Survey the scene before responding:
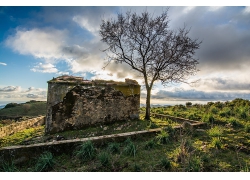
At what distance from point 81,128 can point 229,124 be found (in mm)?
8282

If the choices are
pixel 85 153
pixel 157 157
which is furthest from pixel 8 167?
pixel 157 157

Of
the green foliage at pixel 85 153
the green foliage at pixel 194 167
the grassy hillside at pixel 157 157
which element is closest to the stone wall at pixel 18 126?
the grassy hillside at pixel 157 157

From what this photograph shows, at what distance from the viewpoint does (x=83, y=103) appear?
1037 centimetres

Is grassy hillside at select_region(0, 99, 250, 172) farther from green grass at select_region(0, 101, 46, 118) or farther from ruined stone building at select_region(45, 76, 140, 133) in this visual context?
green grass at select_region(0, 101, 46, 118)

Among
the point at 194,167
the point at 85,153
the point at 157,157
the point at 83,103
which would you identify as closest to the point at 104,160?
the point at 85,153

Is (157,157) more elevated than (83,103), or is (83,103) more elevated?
(83,103)

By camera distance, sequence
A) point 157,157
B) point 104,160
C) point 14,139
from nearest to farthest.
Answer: point 104,160
point 157,157
point 14,139

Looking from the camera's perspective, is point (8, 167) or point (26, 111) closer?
point (8, 167)

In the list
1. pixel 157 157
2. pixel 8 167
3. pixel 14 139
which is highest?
pixel 157 157

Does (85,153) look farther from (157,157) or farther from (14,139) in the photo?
(14,139)

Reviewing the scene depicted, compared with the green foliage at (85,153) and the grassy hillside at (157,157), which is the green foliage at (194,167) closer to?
the grassy hillside at (157,157)

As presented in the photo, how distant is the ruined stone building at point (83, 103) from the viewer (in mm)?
9898

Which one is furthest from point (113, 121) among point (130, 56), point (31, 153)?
point (31, 153)

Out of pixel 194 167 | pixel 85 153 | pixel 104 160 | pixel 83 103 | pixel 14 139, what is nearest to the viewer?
pixel 194 167
